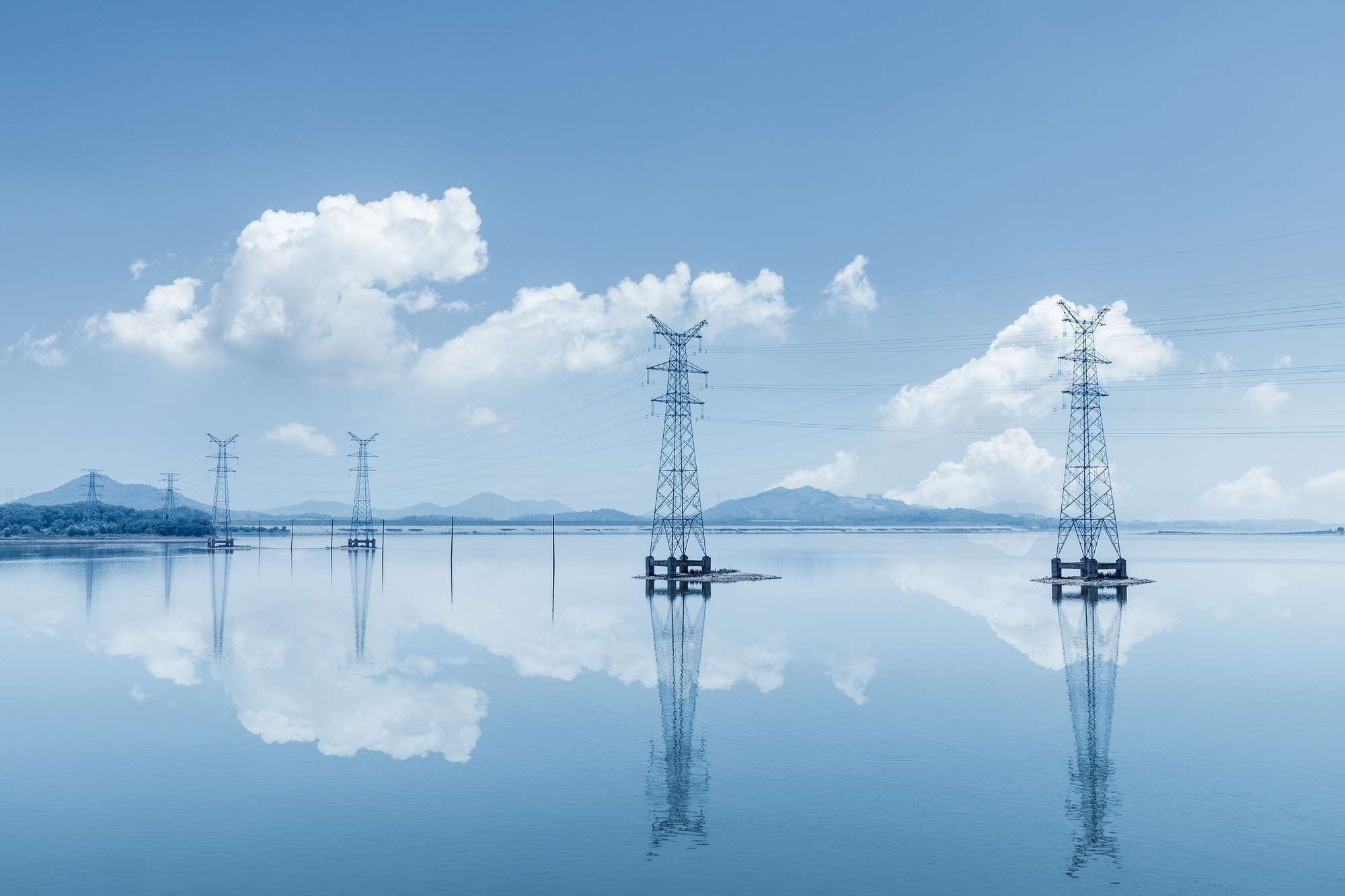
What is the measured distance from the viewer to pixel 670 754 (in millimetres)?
26672

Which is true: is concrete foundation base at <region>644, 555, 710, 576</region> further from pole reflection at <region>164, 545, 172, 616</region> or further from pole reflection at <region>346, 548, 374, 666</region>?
pole reflection at <region>164, 545, 172, 616</region>

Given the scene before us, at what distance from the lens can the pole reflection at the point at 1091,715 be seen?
768 inches

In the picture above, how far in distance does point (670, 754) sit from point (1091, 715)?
14254 millimetres

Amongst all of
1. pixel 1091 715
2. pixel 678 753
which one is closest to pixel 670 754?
pixel 678 753

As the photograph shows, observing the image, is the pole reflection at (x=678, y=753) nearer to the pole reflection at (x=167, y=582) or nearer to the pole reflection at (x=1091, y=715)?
the pole reflection at (x=1091, y=715)

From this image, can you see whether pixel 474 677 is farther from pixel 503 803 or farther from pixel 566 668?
pixel 503 803

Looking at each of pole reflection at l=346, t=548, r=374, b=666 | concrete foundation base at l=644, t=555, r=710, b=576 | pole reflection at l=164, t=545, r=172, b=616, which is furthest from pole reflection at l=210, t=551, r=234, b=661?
concrete foundation base at l=644, t=555, r=710, b=576

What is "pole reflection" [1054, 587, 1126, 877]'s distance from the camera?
19.5 m

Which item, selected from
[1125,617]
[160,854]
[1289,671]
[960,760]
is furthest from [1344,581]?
[160,854]

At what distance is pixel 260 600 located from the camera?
7231 cm

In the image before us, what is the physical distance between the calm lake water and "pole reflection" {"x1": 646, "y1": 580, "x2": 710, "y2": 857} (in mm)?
122

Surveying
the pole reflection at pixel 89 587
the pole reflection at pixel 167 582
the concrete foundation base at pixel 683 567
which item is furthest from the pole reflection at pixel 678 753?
the pole reflection at pixel 89 587

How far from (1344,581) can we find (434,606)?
91450 mm

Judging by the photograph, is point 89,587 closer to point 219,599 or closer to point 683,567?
point 219,599
